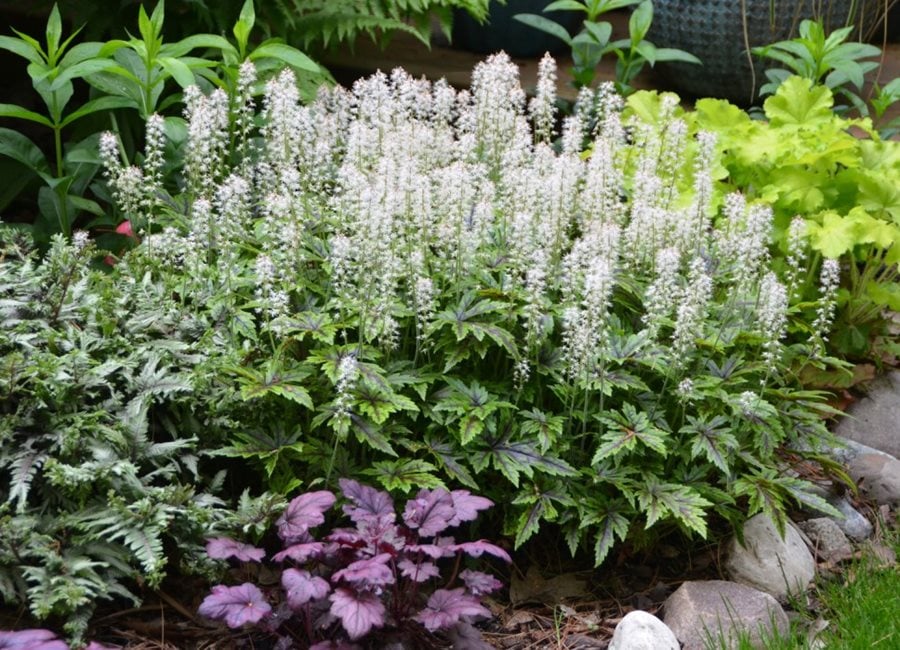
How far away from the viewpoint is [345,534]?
8.93 feet

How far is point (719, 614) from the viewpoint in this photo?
3184 millimetres

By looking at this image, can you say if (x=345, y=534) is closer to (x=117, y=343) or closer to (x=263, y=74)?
(x=117, y=343)

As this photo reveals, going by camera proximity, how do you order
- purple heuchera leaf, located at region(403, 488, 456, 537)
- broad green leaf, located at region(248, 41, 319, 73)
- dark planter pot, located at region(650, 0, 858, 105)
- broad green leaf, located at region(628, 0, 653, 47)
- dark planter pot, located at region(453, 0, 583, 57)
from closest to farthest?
purple heuchera leaf, located at region(403, 488, 456, 537), broad green leaf, located at region(248, 41, 319, 73), broad green leaf, located at region(628, 0, 653, 47), dark planter pot, located at region(650, 0, 858, 105), dark planter pot, located at region(453, 0, 583, 57)

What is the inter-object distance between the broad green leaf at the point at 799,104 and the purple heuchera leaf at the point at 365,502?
268cm

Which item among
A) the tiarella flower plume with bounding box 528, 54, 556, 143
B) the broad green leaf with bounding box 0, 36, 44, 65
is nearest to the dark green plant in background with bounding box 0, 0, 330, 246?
the broad green leaf with bounding box 0, 36, 44, 65

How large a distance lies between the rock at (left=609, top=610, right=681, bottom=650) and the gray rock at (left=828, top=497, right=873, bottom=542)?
1073 millimetres

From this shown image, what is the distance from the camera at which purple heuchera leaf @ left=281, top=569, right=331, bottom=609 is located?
8.47 ft

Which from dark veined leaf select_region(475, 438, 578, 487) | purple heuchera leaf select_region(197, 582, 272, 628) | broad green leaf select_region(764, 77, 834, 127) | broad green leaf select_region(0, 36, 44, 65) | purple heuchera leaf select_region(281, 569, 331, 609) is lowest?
purple heuchera leaf select_region(197, 582, 272, 628)

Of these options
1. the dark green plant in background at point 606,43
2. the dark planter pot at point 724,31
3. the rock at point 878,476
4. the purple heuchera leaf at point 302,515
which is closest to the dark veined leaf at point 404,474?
the purple heuchera leaf at point 302,515

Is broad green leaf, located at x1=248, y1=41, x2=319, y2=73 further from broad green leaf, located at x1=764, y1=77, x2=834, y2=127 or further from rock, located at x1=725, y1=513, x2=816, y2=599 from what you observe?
rock, located at x1=725, y1=513, x2=816, y2=599

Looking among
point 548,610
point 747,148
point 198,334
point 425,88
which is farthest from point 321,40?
point 548,610

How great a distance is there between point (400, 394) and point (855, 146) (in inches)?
93.7

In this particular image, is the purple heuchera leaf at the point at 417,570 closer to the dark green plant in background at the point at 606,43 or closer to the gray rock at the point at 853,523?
the gray rock at the point at 853,523

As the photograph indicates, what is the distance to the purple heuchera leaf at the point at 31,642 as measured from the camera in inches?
92.4
